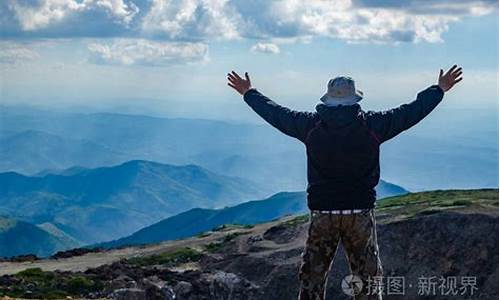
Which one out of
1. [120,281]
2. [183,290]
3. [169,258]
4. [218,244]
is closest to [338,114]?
[183,290]

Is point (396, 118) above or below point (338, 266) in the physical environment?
below

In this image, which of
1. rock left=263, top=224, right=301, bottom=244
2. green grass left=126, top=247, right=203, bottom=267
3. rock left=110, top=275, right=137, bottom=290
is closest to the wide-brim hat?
rock left=110, top=275, right=137, bottom=290

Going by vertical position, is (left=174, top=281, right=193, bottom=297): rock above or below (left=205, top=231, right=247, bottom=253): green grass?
below

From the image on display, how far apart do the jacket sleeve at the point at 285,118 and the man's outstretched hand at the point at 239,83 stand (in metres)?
0.34

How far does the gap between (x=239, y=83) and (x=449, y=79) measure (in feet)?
8.63

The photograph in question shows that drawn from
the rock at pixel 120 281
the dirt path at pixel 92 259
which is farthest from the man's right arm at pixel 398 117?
the dirt path at pixel 92 259

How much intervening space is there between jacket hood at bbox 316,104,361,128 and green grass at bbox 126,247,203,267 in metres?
44.6

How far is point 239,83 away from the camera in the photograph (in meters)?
11.1

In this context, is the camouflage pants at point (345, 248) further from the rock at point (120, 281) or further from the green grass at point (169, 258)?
the green grass at point (169, 258)

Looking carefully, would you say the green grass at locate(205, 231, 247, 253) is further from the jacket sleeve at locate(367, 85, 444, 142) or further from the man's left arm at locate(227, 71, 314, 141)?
the jacket sleeve at locate(367, 85, 444, 142)

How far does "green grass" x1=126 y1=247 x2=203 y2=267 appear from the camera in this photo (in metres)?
55.3

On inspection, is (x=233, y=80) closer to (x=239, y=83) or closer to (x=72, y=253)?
(x=239, y=83)

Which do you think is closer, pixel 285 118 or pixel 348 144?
pixel 348 144

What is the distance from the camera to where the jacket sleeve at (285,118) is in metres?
10.3
